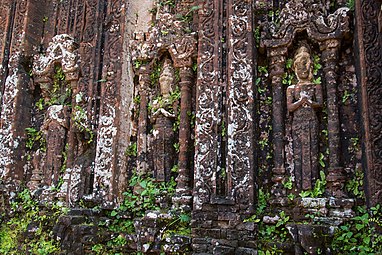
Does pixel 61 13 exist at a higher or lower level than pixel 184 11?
higher

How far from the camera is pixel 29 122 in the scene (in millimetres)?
7199

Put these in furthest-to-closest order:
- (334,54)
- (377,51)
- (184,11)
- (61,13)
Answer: (61,13), (184,11), (334,54), (377,51)

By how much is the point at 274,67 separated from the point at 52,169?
161 inches

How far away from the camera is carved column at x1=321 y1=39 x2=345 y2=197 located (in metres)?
4.70

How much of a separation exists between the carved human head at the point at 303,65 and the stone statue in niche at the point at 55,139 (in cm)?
397

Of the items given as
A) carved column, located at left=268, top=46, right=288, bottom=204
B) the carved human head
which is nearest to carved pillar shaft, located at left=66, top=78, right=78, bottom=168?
carved column, located at left=268, top=46, right=288, bottom=204

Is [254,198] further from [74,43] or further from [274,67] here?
[74,43]

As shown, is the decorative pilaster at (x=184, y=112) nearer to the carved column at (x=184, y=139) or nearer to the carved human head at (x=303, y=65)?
the carved column at (x=184, y=139)

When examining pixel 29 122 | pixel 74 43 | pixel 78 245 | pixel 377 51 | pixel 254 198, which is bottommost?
pixel 78 245

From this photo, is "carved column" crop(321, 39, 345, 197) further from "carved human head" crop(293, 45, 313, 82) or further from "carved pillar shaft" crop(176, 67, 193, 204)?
"carved pillar shaft" crop(176, 67, 193, 204)

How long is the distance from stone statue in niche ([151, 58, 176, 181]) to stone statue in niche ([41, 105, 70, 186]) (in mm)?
1772

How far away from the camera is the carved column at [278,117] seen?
4988mm

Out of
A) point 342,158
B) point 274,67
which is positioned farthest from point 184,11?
point 342,158

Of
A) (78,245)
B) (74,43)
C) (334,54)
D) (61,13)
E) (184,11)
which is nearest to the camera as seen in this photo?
(334,54)
